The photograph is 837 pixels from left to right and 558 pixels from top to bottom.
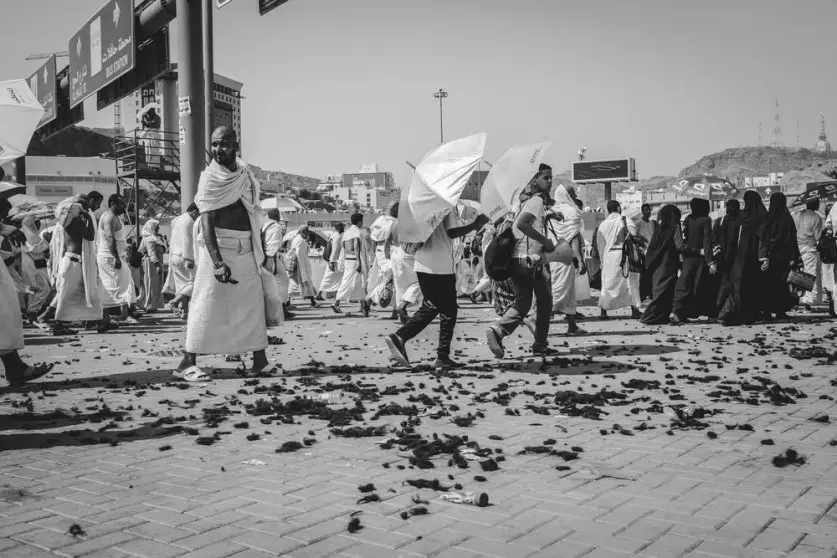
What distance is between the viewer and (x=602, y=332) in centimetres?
1270

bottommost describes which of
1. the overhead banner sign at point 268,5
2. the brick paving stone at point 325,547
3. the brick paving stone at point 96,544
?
the brick paving stone at point 325,547

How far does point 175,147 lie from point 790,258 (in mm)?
25833

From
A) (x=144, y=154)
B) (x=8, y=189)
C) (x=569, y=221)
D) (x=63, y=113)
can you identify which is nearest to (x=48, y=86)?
(x=63, y=113)

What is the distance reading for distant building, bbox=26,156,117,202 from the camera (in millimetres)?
98812

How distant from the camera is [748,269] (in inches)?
533

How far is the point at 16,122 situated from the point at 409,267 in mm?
6916

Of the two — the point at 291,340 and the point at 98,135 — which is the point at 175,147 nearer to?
the point at 291,340

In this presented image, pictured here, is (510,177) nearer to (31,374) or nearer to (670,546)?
(31,374)

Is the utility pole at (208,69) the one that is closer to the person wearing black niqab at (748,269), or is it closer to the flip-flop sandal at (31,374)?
the flip-flop sandal at (31,374)

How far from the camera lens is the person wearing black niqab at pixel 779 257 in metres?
13.7

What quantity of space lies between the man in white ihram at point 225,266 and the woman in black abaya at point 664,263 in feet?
25.4

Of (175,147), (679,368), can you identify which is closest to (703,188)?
(679,368)

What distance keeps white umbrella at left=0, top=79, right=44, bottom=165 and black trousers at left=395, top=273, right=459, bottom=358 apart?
3926 millimetres

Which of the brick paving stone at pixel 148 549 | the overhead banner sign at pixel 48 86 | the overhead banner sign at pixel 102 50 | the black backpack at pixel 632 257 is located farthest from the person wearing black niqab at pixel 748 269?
the overhead banner sign at pixel 48 86
